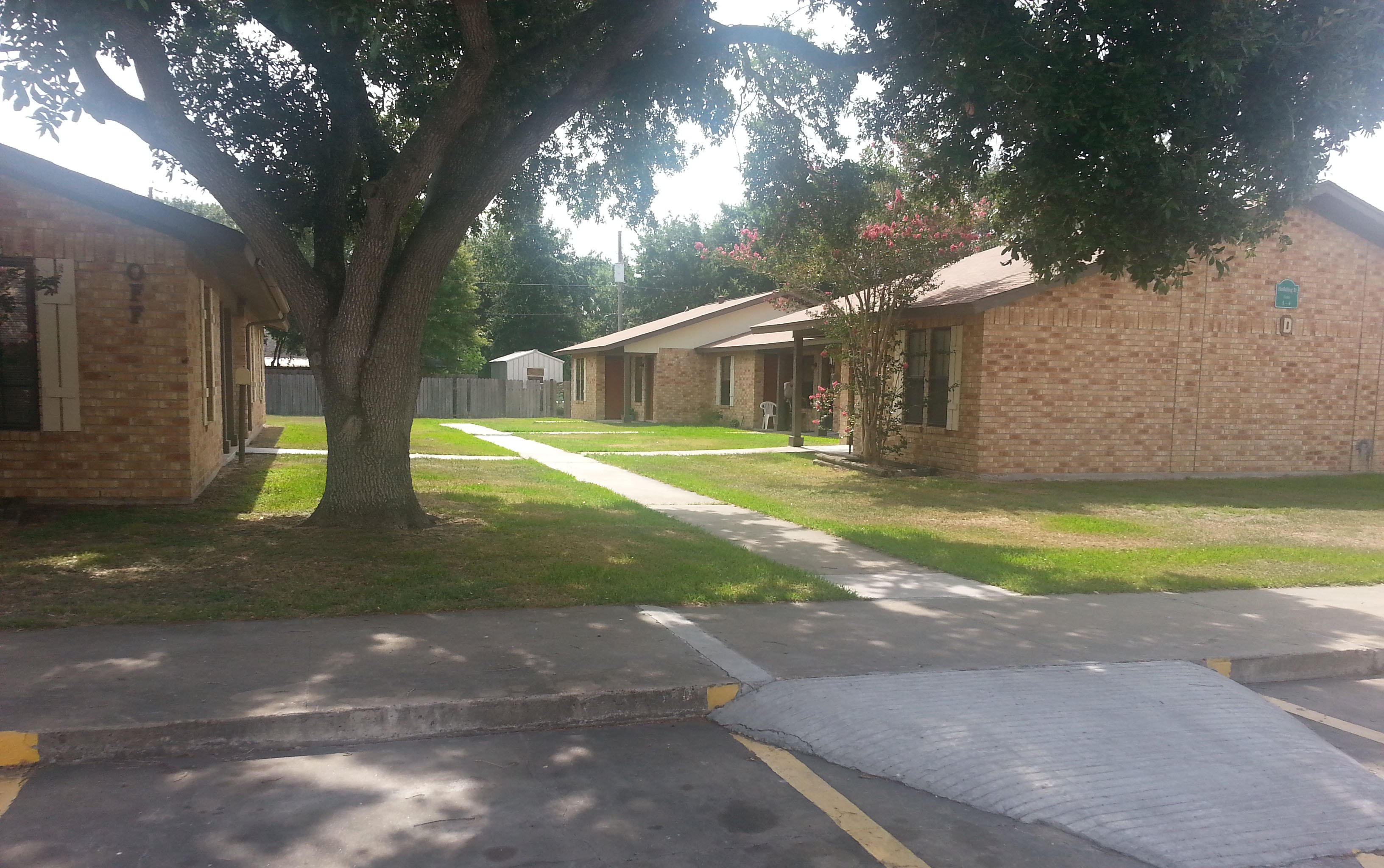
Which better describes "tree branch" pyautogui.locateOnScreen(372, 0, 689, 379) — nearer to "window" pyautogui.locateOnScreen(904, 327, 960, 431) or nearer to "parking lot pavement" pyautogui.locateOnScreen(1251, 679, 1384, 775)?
"parking lot pavement" pyautogui.locateOnScreen(1251, 679, 1384, 775)

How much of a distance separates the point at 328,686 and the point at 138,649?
55.1 inches

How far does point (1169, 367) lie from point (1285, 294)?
247 centimetres

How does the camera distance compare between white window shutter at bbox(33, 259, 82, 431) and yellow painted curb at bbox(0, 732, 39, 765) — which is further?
white window shutter at bbox(33, 259, 82, 431)

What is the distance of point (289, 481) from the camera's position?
13758 millimetres

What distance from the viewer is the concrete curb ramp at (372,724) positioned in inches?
174

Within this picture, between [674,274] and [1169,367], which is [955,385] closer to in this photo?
[1169,367]

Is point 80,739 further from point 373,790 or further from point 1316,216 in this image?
point 1316,216

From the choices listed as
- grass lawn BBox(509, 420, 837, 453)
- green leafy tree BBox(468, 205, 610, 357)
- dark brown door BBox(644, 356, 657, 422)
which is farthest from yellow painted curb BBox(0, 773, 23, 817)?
green leafy tree BBox(468, 205, 610, 357)

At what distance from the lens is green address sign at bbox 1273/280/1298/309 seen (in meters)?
16.6

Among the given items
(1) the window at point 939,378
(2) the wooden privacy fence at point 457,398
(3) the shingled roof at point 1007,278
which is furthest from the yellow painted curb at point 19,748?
(2) the wooden privacy fence at point 457,398

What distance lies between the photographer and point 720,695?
Result: 530 centimetres

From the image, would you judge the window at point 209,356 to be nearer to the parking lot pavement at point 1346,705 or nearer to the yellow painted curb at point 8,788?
the yellow painted curb at point 8,788

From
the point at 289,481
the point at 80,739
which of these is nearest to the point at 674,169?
the point at 289,481

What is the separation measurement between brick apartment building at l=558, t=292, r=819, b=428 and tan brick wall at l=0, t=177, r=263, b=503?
20.4m
